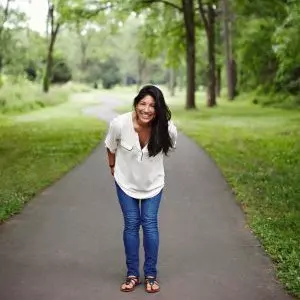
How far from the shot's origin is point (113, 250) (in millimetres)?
6723

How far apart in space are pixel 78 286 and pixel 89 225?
2.41m

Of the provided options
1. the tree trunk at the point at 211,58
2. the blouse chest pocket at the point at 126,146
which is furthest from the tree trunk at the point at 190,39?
the blouse chest pocket at the point at 126,146

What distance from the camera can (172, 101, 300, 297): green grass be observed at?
677 cm

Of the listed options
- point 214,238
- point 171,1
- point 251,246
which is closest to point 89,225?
point 214,238

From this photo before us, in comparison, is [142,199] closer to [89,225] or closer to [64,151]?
[89,225]

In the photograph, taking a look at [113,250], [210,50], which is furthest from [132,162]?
[210,50]

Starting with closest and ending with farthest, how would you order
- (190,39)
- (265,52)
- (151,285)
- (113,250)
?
(151,285)
(113,250)
(190,39)
(265,52)

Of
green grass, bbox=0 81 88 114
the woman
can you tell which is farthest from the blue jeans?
green grass, bbox=0 81 88 114

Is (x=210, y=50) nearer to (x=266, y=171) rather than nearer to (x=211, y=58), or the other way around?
(x=211, y=58)

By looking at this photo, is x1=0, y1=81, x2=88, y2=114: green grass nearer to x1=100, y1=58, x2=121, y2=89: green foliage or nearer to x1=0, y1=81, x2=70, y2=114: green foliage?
x1=0, y1=81, x2=70, y2=114: green foliage

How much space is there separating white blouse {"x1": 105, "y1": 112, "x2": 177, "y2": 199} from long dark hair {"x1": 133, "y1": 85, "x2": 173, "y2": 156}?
84 mm

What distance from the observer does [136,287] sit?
18.1ft

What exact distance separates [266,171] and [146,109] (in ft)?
25.7

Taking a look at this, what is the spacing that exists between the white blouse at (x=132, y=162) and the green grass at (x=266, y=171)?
163 centimetres
